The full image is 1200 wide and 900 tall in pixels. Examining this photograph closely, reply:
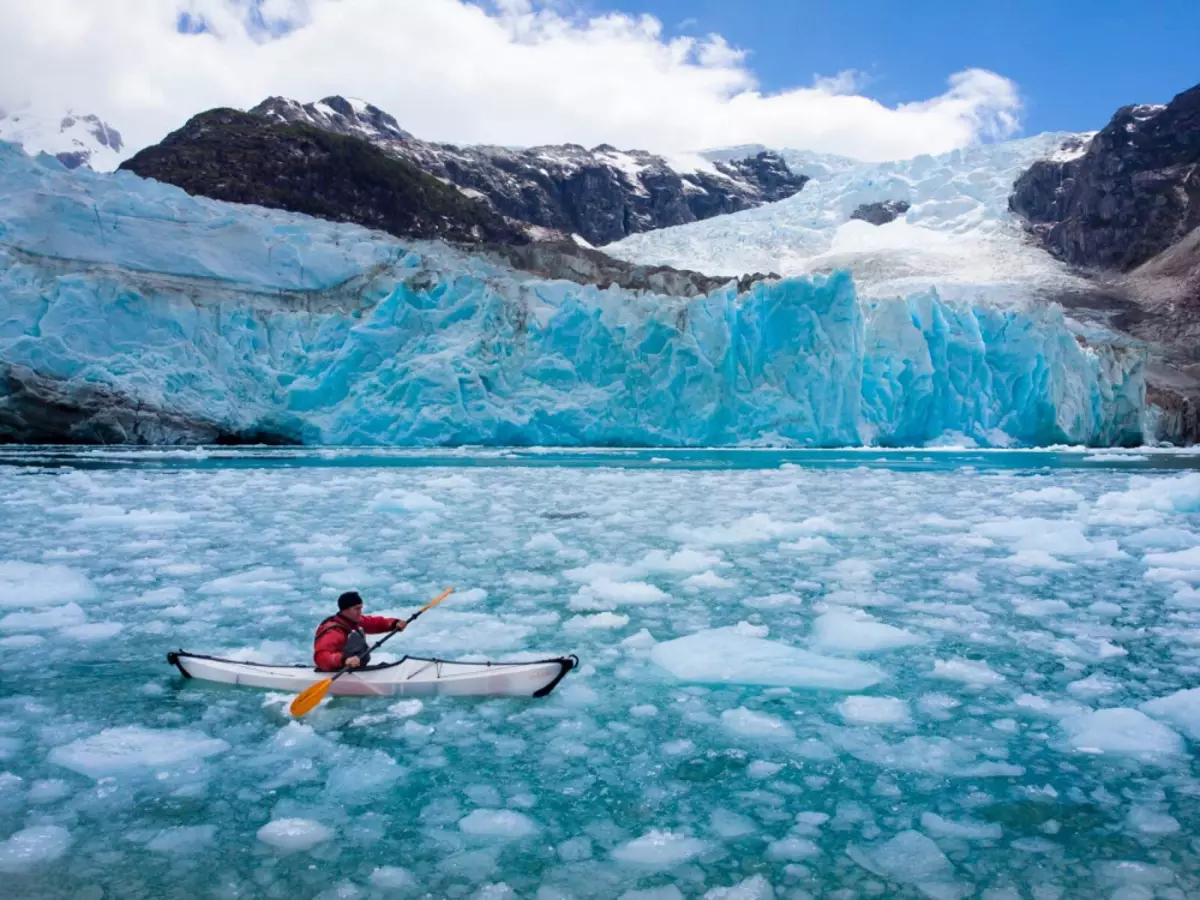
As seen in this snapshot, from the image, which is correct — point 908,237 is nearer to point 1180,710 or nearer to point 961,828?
point 1180,710

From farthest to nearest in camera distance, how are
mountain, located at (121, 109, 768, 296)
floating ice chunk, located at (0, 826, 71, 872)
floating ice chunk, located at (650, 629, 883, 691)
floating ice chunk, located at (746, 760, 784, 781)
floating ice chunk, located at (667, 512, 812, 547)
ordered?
mountain, located at (121, 109, 768, 296)
floating ice chunk, located at (667, 512, 812, 547)
floating ice chunk, located at (650, 629, 883, 691)
floating ice chunk, located at (746, 760, 784, 781)
floating ice chunk, located at (0, 826, 71, 872)

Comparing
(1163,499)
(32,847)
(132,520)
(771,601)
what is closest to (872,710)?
(771,601)

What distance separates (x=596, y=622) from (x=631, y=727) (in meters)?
1.48

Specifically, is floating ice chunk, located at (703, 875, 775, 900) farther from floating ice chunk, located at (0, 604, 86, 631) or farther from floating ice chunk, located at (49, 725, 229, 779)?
floating ice chunk, located at (0, 604, 86, 631)

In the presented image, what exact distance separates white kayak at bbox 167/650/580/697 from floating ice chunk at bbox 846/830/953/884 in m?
1.55

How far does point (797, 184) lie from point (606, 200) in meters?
23.2

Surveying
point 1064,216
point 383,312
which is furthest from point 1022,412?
point 1064,216

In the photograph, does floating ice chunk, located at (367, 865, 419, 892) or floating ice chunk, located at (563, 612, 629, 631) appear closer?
floating ice chunk, located at (367, 865, 419, 892)

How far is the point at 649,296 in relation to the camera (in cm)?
2319

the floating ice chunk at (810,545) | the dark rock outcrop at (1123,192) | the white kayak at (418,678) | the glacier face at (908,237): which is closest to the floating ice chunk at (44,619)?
the white kayak at (418,678)

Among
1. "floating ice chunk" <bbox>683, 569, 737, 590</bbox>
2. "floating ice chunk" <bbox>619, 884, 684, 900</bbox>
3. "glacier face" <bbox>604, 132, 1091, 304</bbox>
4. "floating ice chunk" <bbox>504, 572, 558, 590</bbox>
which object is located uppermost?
"glacier face" <bbox>604, 132, 1091, 304</bbox>

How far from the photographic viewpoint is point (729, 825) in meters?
2.49

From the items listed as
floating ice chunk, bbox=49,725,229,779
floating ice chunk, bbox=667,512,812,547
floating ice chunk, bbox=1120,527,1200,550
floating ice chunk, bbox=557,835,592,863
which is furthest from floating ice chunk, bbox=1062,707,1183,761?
floating ice chunk, bbox=1120,527,1200,550

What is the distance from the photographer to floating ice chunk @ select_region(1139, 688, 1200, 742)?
3174 mm
